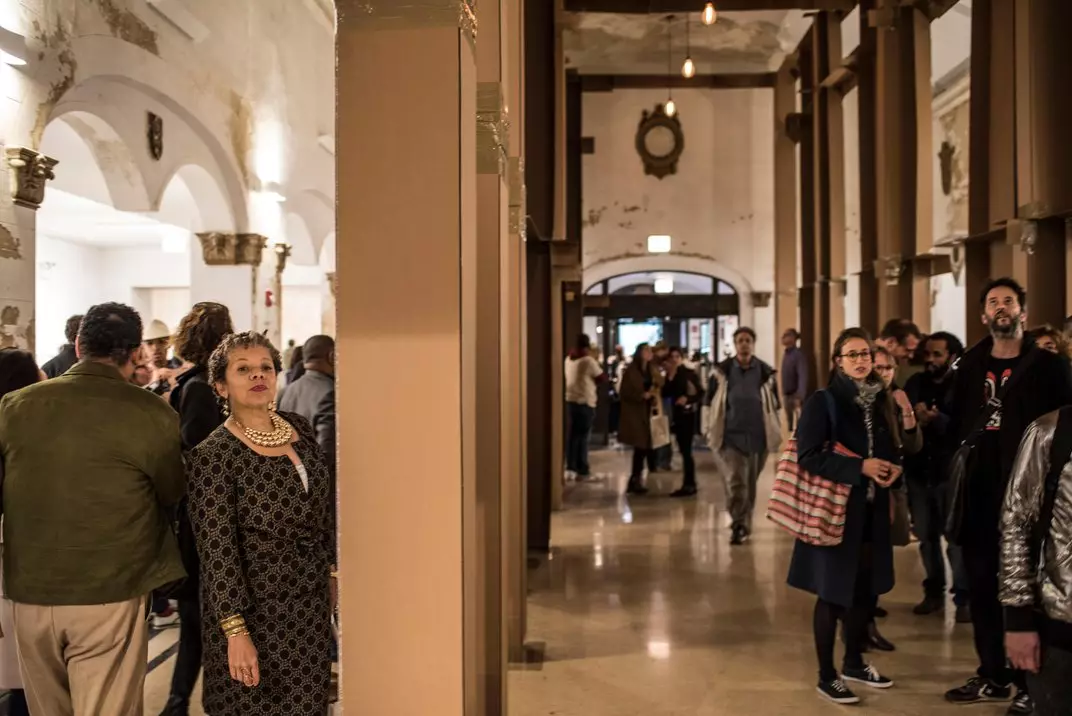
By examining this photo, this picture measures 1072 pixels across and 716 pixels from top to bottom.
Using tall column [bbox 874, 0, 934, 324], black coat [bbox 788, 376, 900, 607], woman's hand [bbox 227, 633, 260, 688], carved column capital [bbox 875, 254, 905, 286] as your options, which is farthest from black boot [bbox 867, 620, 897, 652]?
carved column capital [bbox 875, 254, 905, 286]

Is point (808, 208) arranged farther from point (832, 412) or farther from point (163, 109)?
point (832, 412)

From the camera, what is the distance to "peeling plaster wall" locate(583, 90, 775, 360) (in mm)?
16625

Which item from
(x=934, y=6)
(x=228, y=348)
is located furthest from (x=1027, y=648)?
(x=934, y=6)

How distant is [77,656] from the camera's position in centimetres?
271

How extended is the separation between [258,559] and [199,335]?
125 centimetres

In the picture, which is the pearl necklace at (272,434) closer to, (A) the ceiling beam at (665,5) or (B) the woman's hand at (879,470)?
(B) the woman's hand at (879,470)

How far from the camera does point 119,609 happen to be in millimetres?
2699

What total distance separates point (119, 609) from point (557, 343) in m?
5.97

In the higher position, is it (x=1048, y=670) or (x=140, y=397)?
(x=140, y=397)

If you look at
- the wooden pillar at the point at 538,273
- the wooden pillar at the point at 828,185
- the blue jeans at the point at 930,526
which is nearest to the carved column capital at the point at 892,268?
the wooden pillar at the point at 828,185

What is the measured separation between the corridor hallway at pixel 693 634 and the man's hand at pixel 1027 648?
1750 mm

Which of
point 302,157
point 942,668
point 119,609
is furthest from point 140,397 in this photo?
point 302,157

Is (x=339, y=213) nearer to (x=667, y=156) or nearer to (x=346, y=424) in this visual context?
(x=346, y=424)

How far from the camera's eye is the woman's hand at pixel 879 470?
13.1 ft
